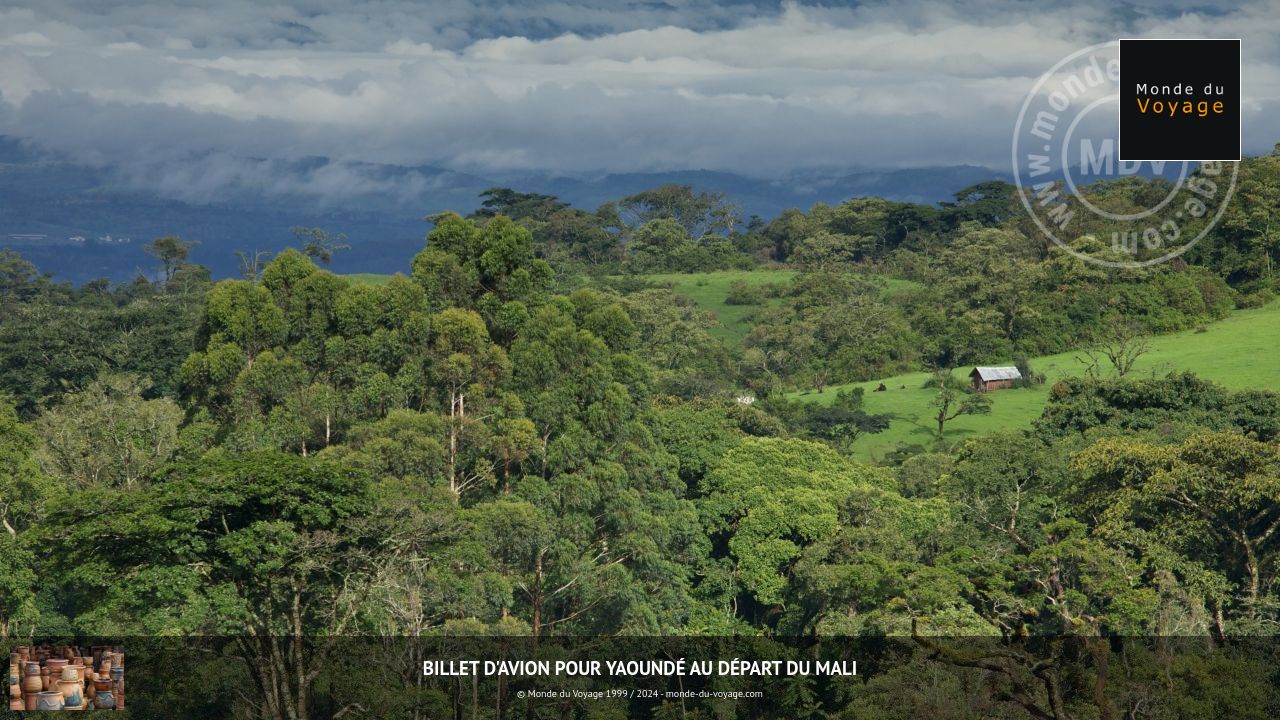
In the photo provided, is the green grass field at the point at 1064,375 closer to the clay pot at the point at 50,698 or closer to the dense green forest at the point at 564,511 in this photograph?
the dense green forest at the point at 564,511

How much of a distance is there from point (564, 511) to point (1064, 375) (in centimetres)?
3421

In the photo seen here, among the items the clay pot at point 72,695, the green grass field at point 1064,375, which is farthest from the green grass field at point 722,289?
the clay pot at point 72,695

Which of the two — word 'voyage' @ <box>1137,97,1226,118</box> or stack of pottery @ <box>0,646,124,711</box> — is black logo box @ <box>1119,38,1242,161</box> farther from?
stack of pottery @ <box>0,646,124,711</box>

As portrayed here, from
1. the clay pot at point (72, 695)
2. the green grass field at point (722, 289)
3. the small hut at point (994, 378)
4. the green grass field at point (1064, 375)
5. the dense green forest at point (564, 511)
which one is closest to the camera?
the clay pot at point (72, 695)

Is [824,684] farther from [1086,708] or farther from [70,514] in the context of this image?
[70,514]

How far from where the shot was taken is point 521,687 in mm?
25484

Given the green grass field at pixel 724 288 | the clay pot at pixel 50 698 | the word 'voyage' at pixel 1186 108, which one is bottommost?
the clay pot at pixel 50 698

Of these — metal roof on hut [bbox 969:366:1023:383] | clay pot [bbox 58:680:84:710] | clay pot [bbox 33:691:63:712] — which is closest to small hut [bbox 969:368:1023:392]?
metal roof on hut [bbox 969:366:1023:383]

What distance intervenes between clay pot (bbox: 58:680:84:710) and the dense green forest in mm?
962

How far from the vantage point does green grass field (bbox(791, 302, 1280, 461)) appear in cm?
5300

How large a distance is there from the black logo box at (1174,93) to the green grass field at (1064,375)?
1014cm

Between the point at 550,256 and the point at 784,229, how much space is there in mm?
24501

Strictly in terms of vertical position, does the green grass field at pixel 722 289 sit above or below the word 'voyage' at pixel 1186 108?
below

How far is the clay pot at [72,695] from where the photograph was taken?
68.2ft
